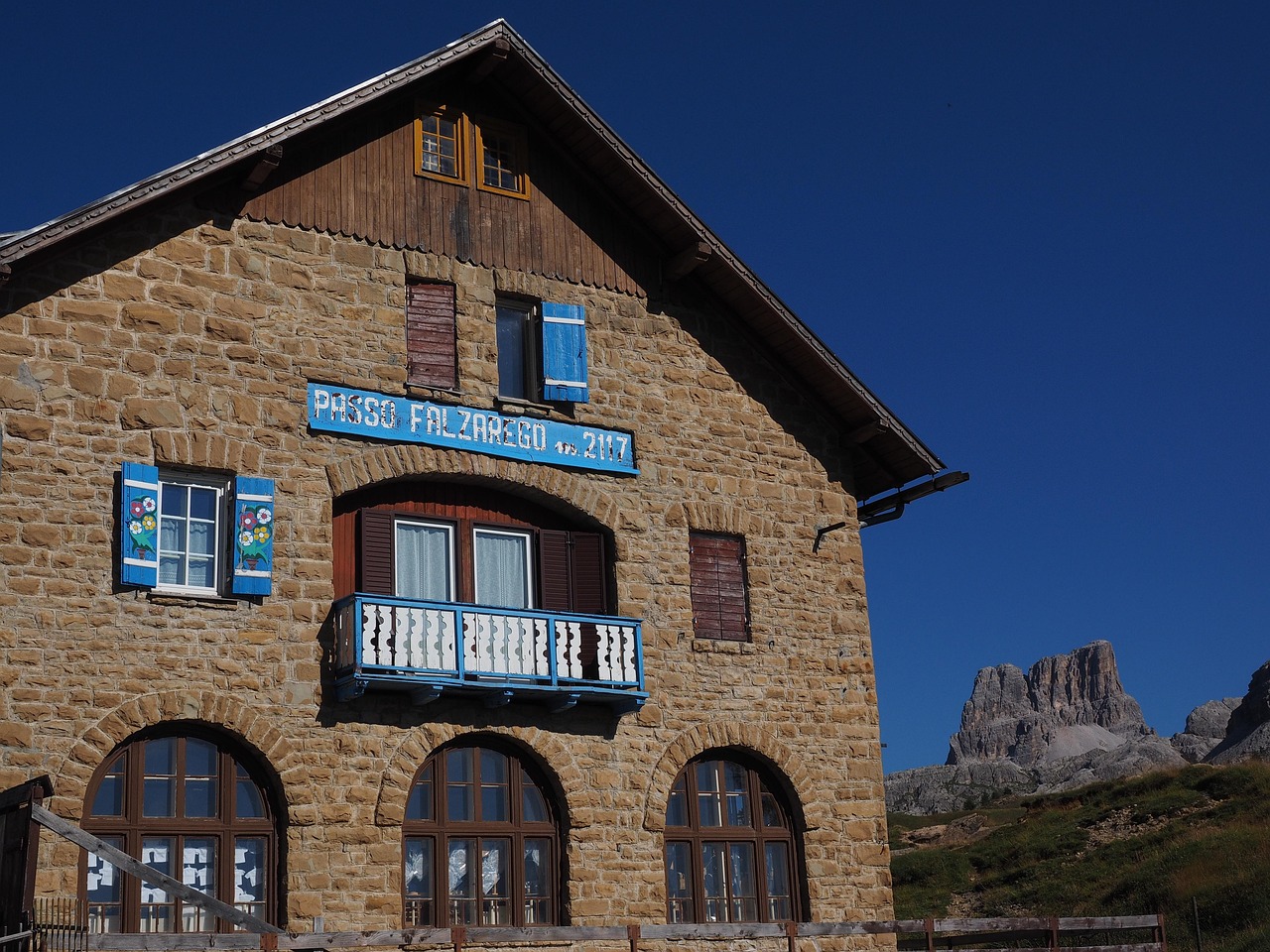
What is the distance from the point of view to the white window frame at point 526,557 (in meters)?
19.2

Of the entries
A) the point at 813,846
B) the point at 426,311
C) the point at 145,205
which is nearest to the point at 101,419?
the point at 145,205

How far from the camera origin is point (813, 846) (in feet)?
66.8

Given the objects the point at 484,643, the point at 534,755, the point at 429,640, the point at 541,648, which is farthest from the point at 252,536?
the point at 534,755

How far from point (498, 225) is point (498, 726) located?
6.60 m

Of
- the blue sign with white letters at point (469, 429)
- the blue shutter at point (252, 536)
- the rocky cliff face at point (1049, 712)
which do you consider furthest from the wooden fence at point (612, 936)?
the rocky cliff face at point (1049, 712)

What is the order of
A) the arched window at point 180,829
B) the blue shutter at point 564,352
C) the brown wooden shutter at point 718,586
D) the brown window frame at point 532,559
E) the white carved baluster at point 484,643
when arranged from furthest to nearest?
1. the brown wooden shutter at point 718,586
2. the blue shutter at point 564,352
3. the brown window frame at point 532,559
4. the white carved baluster at point 484,643
5. the arched window at point 180,829

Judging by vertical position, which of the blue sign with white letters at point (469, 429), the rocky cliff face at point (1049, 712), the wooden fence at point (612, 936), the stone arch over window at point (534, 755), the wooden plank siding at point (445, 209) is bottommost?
the wooden fence at point (612, 936)

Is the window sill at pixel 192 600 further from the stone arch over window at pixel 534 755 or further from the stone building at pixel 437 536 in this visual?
the stone arch over window at pixel 534 755

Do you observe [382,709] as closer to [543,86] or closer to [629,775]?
[629,775]

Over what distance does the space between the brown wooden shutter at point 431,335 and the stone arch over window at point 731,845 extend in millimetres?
5964

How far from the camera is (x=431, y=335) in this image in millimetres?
19438

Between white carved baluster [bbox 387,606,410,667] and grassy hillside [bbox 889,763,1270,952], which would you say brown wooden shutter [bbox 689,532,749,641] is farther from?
grassy hillside [bbox 889,763,1270,952]

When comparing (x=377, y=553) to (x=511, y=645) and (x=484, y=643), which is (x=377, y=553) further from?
(x=511, y=645)

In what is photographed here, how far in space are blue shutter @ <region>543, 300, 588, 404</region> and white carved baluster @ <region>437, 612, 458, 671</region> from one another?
354 cm
